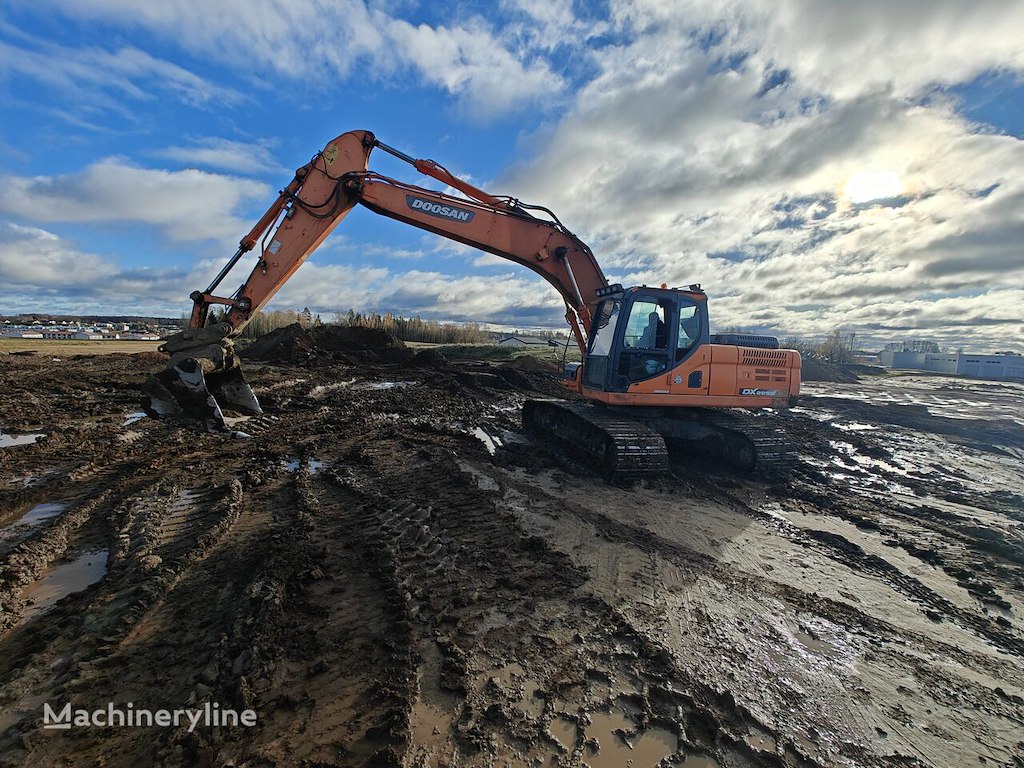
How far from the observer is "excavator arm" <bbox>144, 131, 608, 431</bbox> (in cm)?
693

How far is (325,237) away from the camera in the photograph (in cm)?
793

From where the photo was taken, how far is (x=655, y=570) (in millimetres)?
3980

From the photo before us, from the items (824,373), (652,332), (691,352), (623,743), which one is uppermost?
(652,332)

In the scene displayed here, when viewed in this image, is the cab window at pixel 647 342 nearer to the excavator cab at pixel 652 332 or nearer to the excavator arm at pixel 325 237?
the excavator cab at pixel 652 332

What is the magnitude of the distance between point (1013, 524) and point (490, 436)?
7060mm

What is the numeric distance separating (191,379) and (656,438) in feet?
21.1

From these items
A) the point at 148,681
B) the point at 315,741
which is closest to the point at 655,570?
the point at 315,741

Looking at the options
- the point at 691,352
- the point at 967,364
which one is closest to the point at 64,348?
the point at 691,352

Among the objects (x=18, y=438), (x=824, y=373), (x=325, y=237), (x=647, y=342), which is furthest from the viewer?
(x=824, y=373)

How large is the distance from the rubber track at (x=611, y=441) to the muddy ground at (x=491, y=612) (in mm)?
330

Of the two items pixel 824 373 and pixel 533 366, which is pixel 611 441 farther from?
pixel 824 373

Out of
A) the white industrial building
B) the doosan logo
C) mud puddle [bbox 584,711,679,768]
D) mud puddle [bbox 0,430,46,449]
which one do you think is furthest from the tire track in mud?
the white industrial building

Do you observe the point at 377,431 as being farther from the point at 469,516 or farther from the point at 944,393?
the point at 944,393

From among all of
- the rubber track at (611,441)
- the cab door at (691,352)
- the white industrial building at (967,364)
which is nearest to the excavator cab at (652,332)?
the cab door at (691,352)
